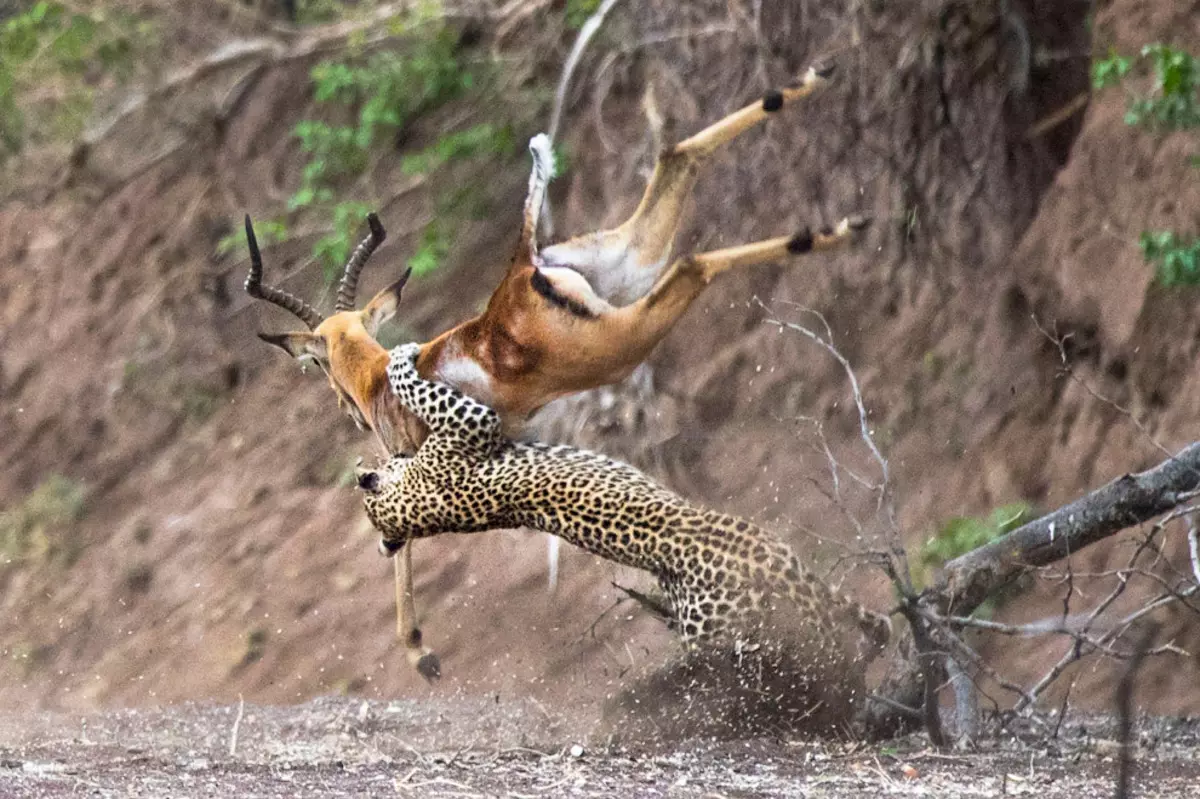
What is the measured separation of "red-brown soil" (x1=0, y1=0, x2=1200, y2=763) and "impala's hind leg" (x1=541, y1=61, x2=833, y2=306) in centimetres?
175

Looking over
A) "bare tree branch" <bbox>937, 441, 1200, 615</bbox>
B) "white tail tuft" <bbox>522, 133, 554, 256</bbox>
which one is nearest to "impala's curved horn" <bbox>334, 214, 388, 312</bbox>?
"white tail tuft" <bbox>522, 133, 554, 256</bbox>

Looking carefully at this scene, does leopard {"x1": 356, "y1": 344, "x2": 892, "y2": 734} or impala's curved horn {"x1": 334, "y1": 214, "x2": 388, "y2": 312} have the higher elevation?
impala's curved horn {"x1": 334, "y1": 214, "x2": 388, "y2": 312}

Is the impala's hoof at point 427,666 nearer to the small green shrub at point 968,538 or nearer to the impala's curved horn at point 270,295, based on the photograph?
the impala's curved horn at point 270,295

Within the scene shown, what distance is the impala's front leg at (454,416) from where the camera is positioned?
748cm

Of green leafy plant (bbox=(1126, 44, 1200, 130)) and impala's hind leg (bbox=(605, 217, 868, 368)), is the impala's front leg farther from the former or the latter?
green leafy plant (bbox=(1126, 44, 1200, 130))

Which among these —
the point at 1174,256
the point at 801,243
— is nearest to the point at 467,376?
the point at 801,243

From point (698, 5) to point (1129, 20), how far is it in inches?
97.3

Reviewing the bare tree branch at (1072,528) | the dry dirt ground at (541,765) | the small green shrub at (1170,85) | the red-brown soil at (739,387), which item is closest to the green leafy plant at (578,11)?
the red-brown soil at (739,387)

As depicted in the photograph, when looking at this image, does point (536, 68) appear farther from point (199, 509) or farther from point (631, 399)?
point (199, 509)

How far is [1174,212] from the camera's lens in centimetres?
910

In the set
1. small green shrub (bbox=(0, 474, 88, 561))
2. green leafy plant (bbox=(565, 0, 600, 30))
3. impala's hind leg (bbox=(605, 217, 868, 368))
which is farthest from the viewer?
small green shrub (bbox=(0, 474, 88, 561))

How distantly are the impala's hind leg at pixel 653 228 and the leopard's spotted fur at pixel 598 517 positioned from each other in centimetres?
79

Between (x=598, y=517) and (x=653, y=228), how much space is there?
1182mm

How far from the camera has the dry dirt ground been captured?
19.1 feet
